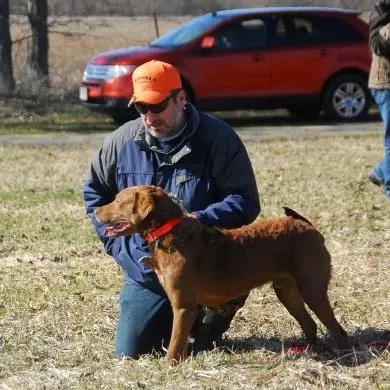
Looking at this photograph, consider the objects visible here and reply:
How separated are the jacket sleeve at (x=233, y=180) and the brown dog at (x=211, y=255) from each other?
0.17m

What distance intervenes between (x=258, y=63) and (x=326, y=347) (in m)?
11.3

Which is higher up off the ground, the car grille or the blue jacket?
the blue jacket

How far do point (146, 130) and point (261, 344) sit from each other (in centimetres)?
138

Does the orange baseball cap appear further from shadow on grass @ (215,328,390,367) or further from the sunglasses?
shadow on grass @ (215,328,390,367)

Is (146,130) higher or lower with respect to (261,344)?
higher

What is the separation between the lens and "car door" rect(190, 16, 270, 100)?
15.7 metres

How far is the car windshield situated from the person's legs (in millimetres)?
10715

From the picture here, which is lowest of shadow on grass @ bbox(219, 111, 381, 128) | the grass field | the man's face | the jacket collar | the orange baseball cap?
shadow on grass @ bbox(219, 111, 381, 128)

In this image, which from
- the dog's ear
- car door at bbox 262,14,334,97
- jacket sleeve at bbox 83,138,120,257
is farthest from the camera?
car door at bbox 262,14,334,97

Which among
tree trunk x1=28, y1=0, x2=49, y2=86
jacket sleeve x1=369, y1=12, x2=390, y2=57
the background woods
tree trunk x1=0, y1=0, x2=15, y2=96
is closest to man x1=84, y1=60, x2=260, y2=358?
jacket sleeve x1=369, y1=12, x2=390, y2=57

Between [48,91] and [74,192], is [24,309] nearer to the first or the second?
[74,192]

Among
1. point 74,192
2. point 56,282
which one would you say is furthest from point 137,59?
point 56,282

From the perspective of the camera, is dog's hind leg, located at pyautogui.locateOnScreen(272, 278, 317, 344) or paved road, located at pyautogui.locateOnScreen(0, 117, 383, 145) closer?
dog's hind leg, located at pyautogui.locateOnScreen(272, 278, 317, 344)

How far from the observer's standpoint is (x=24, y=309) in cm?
597
